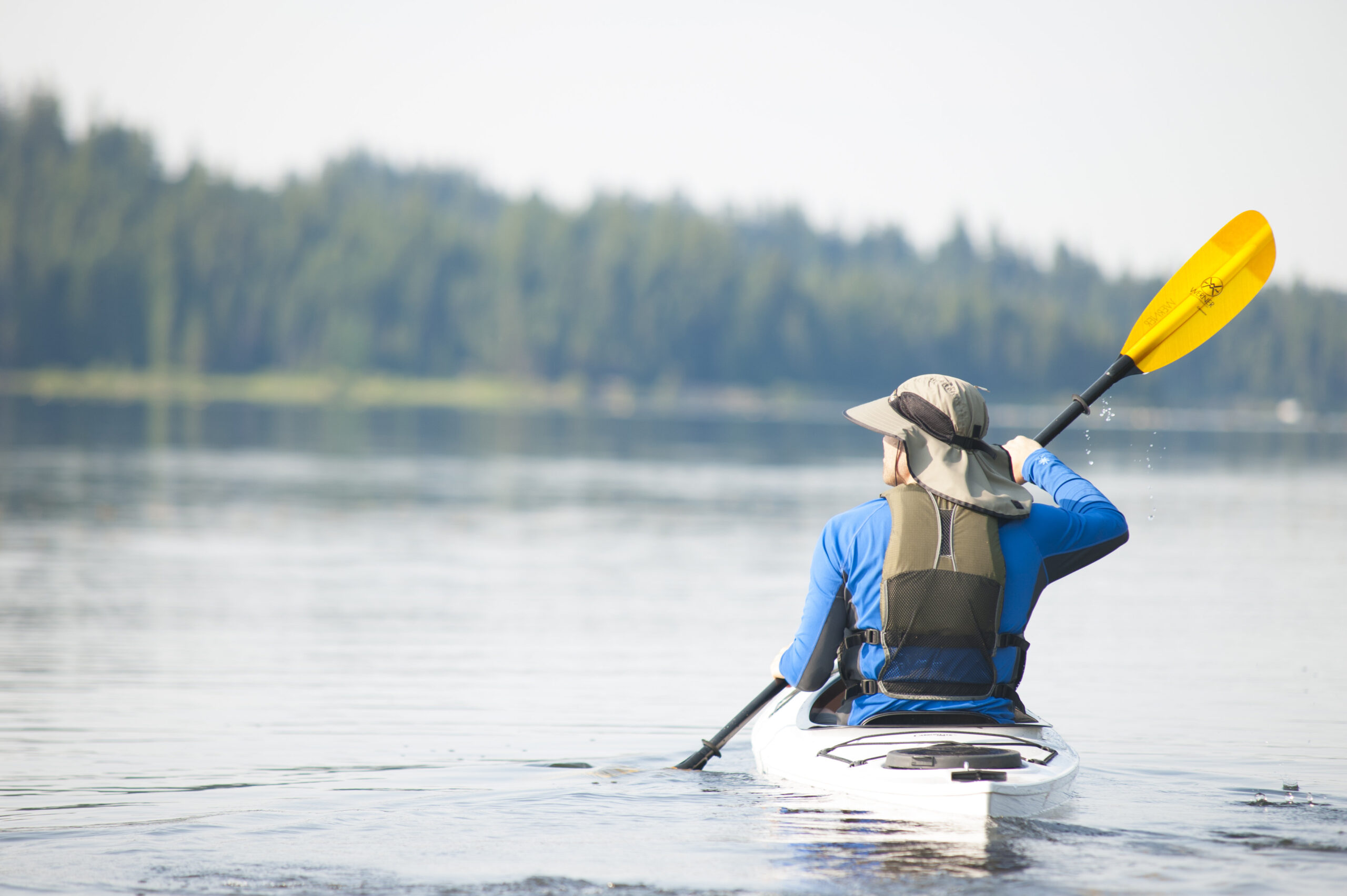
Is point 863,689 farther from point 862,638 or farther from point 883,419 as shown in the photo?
point 883,419

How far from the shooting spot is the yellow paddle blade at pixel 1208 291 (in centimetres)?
839

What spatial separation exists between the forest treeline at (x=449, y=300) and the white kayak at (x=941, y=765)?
131 m

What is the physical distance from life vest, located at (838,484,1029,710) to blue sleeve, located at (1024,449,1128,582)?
239 mm

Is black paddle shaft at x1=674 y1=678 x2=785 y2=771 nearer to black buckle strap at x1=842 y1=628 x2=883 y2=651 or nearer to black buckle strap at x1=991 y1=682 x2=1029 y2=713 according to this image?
black buckle strap at x1=842 y1=628 x2=883 y2=651

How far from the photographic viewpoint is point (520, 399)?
457ft

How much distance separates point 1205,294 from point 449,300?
15283 centimetres

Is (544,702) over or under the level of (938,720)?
under

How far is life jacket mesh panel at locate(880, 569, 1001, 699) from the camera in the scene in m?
5.96

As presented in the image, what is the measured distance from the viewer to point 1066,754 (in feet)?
21.0

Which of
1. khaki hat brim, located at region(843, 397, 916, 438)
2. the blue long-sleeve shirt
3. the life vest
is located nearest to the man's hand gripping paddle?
the blue long-sleeve shirt

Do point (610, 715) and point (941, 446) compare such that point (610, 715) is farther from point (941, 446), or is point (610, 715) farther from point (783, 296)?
point (783, 296)

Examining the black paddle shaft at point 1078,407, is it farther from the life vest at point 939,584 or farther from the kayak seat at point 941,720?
the kayak seat at point 941,720

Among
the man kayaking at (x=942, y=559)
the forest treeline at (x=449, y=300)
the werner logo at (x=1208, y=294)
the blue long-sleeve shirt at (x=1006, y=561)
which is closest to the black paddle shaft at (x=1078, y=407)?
the werner logo at (x=1208, y=294)

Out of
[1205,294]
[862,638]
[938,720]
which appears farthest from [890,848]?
[1205,294]
